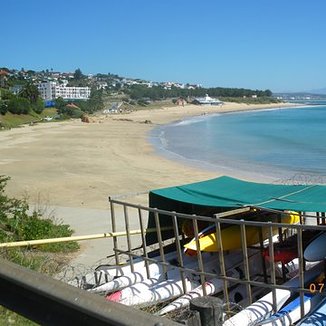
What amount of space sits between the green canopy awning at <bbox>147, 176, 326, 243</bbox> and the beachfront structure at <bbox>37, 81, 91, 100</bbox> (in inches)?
6442

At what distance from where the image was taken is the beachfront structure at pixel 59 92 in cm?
16975

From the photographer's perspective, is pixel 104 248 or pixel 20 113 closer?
pixel 104 248

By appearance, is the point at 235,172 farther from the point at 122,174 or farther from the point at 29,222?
the point at 29,222

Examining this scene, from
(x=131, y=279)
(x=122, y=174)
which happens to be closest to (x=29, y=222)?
(x=131, y=279)

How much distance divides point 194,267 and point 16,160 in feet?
75.3

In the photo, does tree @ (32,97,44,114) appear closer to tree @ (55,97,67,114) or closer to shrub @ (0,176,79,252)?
tree @ (55,97,67,114)

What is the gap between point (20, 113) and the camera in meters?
78.2

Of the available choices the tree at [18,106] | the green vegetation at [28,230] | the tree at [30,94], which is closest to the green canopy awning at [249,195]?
the green vegetation at [28,230]

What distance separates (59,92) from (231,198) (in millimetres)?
180146

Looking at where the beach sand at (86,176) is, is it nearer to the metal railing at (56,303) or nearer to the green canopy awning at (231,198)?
the green canopy awning at (231,198)

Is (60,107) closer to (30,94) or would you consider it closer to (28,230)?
(30,94)

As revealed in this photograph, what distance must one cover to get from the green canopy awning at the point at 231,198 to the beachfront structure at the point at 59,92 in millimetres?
163635

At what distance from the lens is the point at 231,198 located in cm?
694

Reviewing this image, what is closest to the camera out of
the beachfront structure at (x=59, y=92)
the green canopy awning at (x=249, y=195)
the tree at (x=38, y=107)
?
the green canopy awning at (x=249, y=195)
